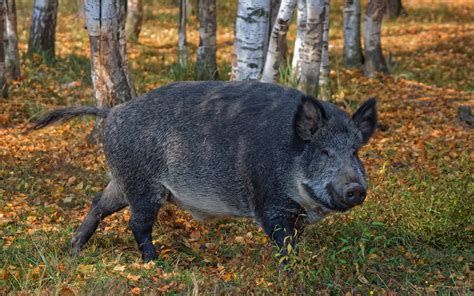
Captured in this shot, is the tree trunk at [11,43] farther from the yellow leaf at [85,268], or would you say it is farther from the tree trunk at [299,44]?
the yellow leaf at [85,268]

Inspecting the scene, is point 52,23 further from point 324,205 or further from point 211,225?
point 324,205

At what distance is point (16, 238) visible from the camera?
7270 millimetres

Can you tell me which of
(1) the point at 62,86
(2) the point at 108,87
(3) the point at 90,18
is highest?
(3) the point at 90,18

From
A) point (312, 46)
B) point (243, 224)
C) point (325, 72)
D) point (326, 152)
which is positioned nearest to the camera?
point (326, 152)

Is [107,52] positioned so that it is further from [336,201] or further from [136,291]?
[136,291]

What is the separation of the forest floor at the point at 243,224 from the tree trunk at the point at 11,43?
292mm

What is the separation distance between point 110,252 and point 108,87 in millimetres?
3688

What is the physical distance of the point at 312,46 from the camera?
38.5 feet

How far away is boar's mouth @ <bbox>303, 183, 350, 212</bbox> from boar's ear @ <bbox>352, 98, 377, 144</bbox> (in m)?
0.69

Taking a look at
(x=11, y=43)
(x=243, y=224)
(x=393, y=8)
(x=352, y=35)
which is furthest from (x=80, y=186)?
(x=393, y=8)

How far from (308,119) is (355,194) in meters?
0.83

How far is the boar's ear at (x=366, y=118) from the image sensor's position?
6469 mm

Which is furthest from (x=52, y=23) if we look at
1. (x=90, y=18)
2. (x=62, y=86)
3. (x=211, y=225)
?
(x=211, y=225)

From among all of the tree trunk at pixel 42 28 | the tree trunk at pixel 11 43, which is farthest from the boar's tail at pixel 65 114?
the tree trunk at pixel 42 28
